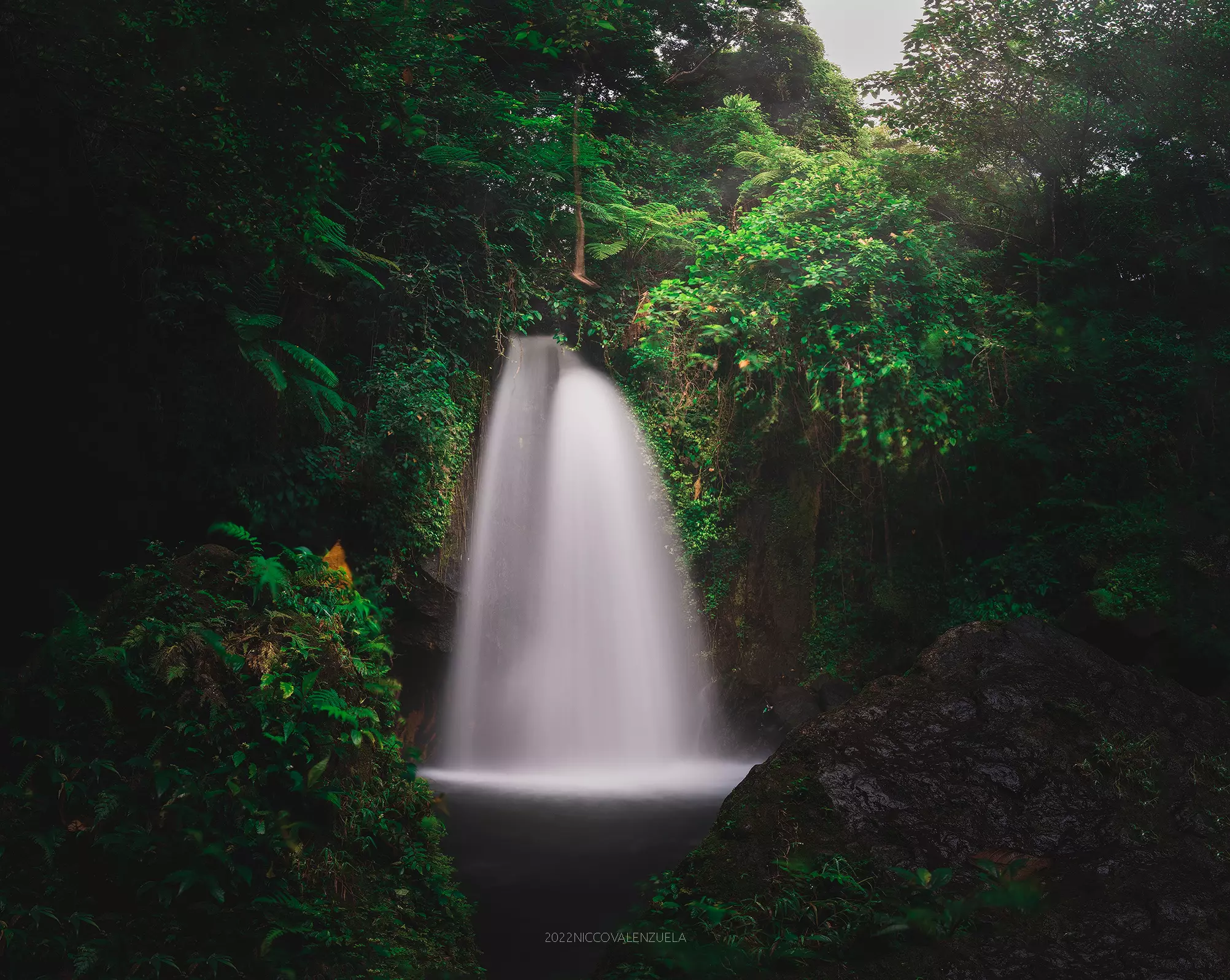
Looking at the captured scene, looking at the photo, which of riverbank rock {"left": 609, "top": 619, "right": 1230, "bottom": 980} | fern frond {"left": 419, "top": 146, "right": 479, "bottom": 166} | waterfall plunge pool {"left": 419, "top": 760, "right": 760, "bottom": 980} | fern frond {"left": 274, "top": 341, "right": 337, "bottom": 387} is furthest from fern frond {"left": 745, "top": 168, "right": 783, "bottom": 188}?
waterfall plunge pool {"left": 419, "top": 760, "right": 760, "bottom": 980}

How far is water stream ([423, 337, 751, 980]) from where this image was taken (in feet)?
33.8

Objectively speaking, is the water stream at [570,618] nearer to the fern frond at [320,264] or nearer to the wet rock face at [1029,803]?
the fern frond at [320,264]

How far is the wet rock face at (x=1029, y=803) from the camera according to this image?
4227mm

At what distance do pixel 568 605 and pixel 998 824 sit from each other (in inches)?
259

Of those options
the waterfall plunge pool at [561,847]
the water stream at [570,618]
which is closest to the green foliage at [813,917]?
the waterfall plunge pool at [561,847]

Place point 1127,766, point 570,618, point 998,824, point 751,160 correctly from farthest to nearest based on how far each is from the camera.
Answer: point 751,160 < point 570,618 < point 1127,766 < point 998,824

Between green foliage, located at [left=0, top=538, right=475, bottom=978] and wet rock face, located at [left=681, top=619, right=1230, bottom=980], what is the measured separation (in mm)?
2219

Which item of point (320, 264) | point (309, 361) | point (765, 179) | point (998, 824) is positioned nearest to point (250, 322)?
point (309, 361)

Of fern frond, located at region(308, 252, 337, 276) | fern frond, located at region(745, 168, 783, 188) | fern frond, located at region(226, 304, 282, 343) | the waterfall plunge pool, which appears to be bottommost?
the waterfall plunge pool

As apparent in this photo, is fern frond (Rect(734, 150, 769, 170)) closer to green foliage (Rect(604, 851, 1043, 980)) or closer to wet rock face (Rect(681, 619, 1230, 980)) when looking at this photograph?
wet rock face (Rect(681, 619, 1230, 980))

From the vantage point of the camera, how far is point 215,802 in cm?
479

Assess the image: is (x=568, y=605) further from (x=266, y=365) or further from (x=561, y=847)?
(x=266, y=365)

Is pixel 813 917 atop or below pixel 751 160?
below

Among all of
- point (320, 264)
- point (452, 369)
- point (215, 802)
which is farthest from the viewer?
point (452, 369)
